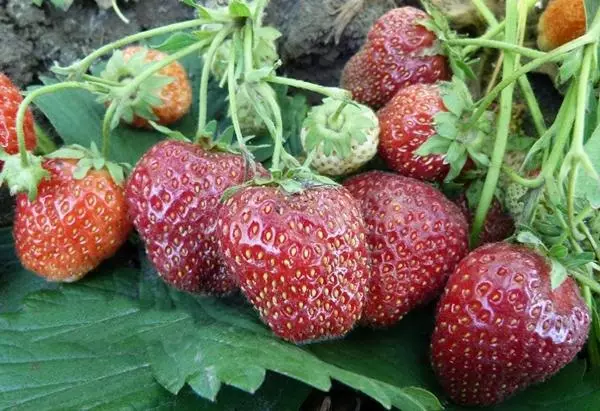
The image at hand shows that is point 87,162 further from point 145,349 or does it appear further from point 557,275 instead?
point 557,275

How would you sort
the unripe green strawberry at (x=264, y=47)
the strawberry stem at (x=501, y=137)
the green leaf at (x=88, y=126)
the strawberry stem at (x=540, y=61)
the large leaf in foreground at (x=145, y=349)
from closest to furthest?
the large leaf in foreground at (x=145, y=349) → the strawberry stem at (x=540, y=61) → the strawberry stem at (x=501, y=137) → the unripe green strawberry at (x=264, y=47) → the green leaf at (x=88, y=126)

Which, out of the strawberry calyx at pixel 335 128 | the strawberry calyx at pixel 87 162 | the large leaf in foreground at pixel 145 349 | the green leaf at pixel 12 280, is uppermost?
the strawberry calyx at pixel 335 128

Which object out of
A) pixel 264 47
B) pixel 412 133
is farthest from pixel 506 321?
pixel 264 47

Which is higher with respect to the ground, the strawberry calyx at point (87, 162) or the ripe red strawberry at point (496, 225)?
the strawberry calyx at point (87, 162)

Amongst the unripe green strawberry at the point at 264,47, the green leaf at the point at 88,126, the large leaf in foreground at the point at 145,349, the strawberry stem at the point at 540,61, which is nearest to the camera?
the large leaf in foreground at the point at 145,349

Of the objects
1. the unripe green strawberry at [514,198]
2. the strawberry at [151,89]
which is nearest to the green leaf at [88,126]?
the strawberry at [151,89]

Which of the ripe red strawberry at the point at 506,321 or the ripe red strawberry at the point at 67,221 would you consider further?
the ripe red strawberry at the point at 67,221

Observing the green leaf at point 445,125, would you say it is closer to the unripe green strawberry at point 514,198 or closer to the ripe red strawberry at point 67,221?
the unripe green strawberry at point 514,198
